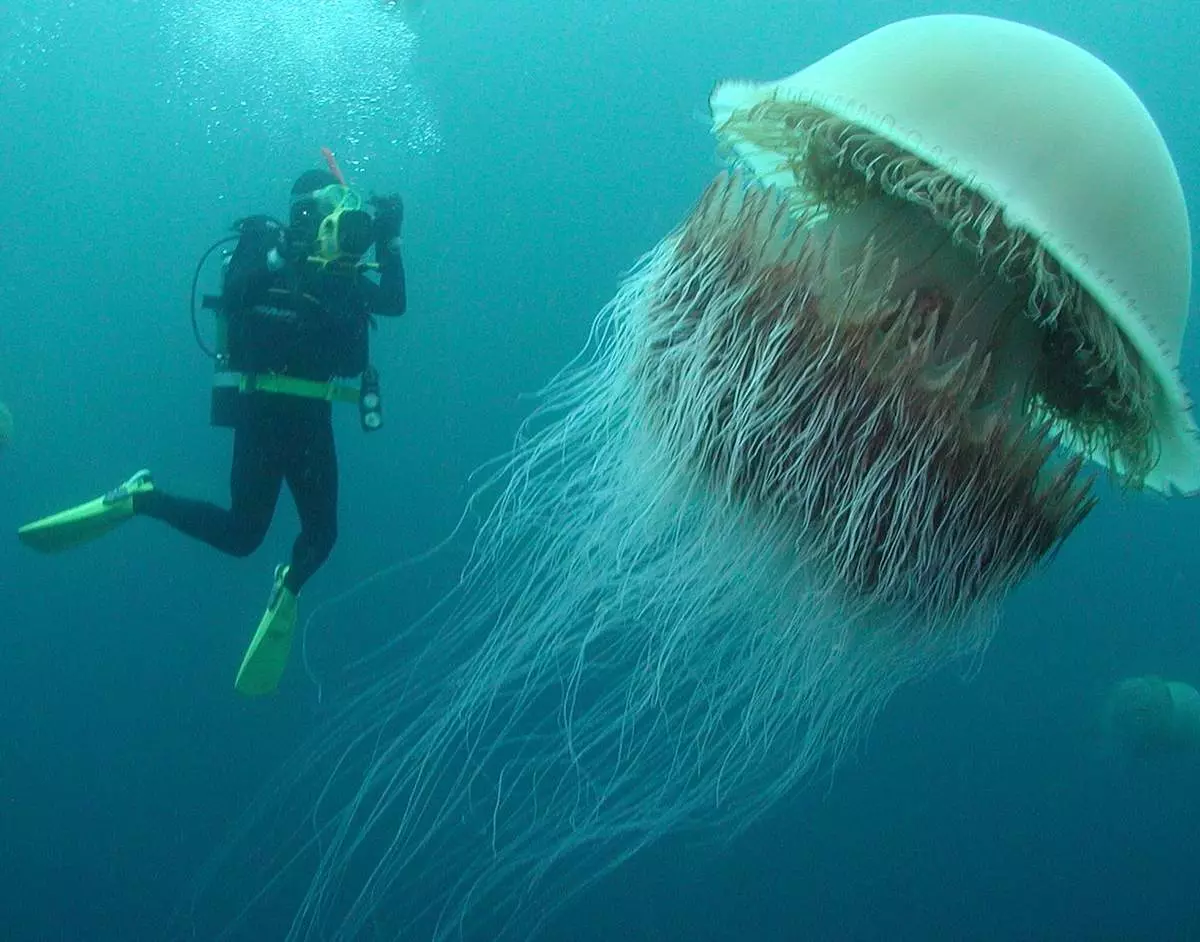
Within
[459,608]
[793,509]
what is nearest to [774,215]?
[793,509]

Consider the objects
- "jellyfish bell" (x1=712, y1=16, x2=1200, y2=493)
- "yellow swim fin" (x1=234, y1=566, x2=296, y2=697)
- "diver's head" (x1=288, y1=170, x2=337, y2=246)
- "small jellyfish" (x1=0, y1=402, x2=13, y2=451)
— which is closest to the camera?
"jellyfish bell" (x1=712, y1=16, x2=1200, y2=493)

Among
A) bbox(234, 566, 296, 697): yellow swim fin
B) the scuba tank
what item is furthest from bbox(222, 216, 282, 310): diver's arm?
bbox(234, 566, 296, 697): yellow swim fin

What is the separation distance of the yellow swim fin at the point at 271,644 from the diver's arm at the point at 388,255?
6.38ft

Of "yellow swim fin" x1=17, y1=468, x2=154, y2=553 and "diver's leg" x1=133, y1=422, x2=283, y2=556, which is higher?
"diver's leg" x1=133, y1=422, x2=283, y2=556

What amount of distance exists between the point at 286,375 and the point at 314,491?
803 millimetres

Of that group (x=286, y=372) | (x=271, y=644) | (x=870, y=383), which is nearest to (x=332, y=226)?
(x=286, y=372)

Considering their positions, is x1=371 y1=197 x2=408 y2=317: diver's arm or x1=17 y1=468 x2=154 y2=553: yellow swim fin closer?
x1=371 y1=197 x2=408 y2=317: diver's arm

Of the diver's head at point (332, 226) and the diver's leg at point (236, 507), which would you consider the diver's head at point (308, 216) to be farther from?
the diver's leg at point (236, 507)

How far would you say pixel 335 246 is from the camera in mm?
5211

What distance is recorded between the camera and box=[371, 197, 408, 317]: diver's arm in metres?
5.57

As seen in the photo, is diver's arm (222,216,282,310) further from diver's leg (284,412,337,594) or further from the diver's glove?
diver's leg (284,412,337,594)

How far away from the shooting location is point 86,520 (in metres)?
6.05

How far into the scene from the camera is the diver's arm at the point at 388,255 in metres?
5.57

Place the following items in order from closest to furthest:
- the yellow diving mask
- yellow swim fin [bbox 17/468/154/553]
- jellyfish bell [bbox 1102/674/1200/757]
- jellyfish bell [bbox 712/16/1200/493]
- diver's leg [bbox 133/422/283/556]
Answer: jellyfish bell [bbox 712/16/1200/493], the yellow diving mask, diver's leg [bbox 133/422/283/556], yellow swim fin [bbox 17/468/154/553], jellyfish bell [bbox 1102/674/1200/757]
